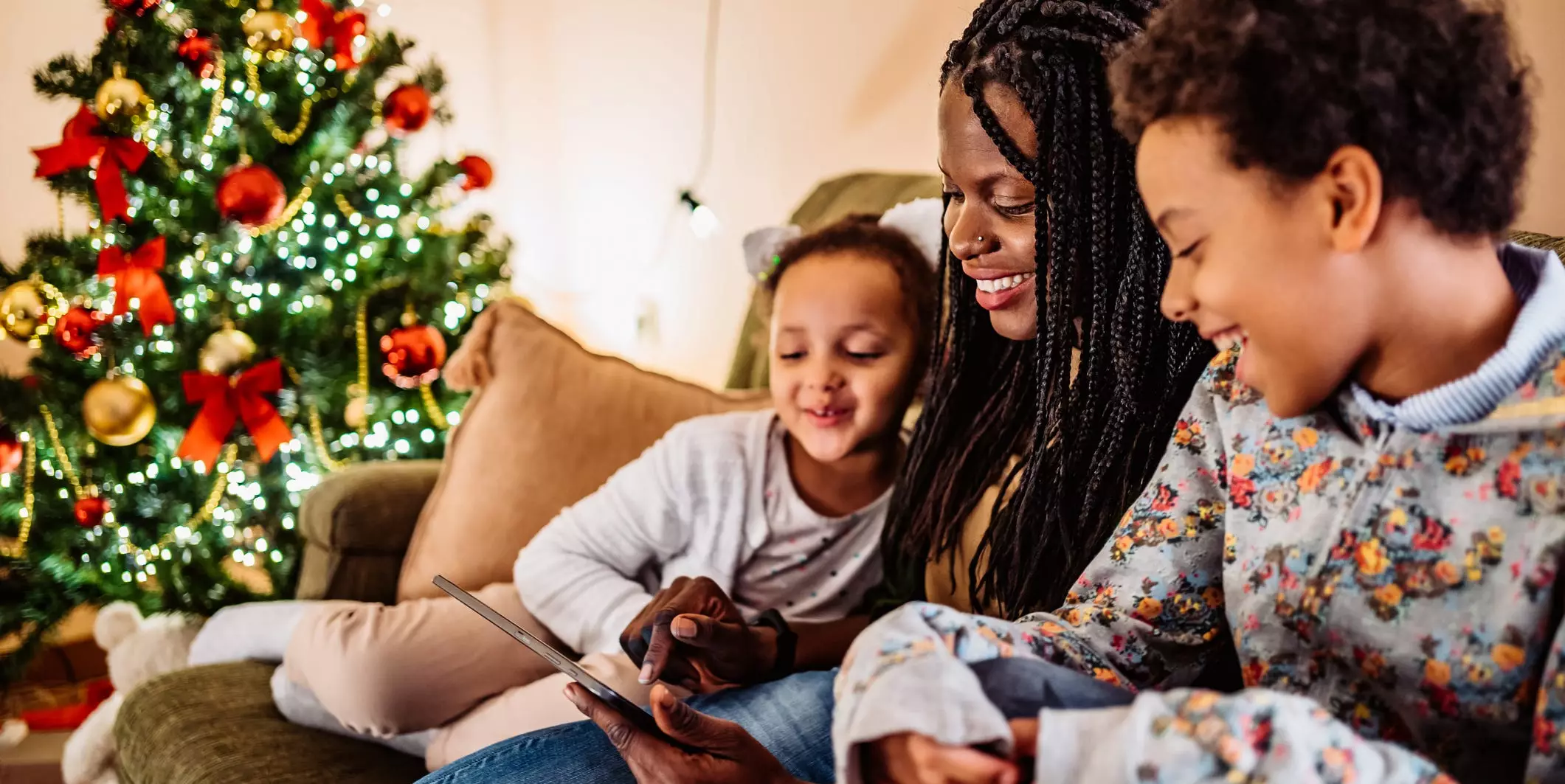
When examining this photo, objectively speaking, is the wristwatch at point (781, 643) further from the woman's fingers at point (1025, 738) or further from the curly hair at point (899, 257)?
the woman's fingers at point (1025, 738)

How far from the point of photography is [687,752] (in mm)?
785

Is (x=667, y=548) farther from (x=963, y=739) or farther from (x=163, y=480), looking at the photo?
(x=163, y=480)

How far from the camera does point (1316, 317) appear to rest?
55 centimetres

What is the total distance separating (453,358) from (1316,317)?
1.18 meters

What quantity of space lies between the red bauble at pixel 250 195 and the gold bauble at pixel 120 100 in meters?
0.20

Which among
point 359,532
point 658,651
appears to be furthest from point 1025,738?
point 359,532

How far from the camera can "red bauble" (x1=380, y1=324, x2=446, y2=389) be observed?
6.14 ft

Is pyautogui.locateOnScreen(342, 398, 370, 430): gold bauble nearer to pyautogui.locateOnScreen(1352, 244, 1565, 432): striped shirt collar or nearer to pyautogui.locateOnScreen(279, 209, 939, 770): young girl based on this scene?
pyautogui.locateOnScreen(279, 209, 939, 770): young girl

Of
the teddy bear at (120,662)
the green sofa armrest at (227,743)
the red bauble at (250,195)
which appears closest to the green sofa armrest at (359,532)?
the green sofa armrest at (227,743)

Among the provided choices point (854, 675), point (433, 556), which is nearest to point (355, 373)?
point (433, 556)

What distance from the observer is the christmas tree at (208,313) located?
5.91 ft

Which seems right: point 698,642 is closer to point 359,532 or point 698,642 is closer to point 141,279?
point 359,532

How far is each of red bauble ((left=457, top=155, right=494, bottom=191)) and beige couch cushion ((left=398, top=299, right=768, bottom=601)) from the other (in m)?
0.72

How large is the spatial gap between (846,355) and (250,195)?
1117mm
